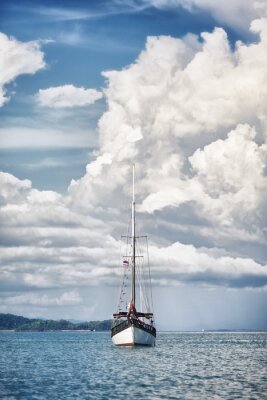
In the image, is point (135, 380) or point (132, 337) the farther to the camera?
point (132, 337)

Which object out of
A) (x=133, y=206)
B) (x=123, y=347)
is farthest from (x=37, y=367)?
(x=133, y=206)

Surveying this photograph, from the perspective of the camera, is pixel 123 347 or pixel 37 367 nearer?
pixel 37 367

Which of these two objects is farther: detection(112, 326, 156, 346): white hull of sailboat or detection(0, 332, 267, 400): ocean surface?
detection(112, 326, 156, 346): white hull of sailboat

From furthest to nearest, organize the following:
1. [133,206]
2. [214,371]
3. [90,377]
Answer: [133,206], [214,371], [90,377]

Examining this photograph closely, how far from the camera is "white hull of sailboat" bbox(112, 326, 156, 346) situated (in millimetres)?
119375

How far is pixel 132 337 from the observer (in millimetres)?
119688

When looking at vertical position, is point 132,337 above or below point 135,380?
above

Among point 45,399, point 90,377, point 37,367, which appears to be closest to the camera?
point 45,399

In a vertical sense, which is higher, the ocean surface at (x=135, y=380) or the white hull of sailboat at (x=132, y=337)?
the white hull of sailboat at (x=132, y=337)

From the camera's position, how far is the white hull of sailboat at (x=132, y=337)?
119375mm

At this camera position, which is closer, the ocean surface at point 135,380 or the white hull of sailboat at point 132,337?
the ocean surface at point 135,380

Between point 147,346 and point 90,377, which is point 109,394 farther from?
point 147,346

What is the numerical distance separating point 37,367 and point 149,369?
1693cm

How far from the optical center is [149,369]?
80.8 metres
